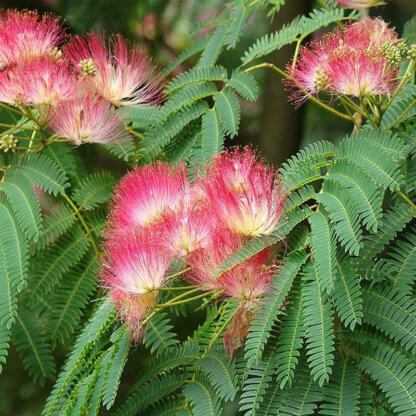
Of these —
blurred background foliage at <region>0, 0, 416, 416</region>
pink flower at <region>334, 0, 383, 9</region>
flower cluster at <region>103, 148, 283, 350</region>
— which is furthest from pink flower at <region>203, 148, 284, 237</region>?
blurred background foliage at <region>0, 0, 416, 416</region>

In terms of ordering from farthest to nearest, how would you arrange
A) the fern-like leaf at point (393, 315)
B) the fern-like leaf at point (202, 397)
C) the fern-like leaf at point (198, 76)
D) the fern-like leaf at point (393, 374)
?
1. the fern-like leaf at point (198, 76)
2. the fern-like leaf at point (202, 397)
3. the fern-like leaf at point (393, 315)
4. the fern-like leaf at point (393, 374)

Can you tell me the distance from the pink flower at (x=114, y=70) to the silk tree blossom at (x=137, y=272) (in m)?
0.78

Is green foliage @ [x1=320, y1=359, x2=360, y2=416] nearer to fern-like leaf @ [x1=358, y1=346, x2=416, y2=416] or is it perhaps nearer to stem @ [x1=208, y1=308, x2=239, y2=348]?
fern-like leaf @ [x1=358, y1=346, x2=416, y2=416]

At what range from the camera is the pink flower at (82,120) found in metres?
2.64

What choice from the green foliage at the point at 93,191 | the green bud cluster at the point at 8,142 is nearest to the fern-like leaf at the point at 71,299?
the green foliage at the point at 93,191

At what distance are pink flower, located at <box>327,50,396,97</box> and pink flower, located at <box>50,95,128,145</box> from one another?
807 mm

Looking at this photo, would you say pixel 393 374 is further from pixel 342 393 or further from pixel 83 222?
pixel 83 222

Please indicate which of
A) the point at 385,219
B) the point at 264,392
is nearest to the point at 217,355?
the point at 264,392

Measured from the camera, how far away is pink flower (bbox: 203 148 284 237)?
6.66 feet

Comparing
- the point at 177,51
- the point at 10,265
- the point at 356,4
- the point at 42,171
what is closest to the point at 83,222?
the point at 42,171

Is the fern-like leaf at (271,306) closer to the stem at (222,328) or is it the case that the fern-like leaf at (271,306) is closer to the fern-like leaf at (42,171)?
the stem at (222,328)

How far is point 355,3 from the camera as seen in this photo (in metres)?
3.15

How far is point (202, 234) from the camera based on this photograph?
2039 mm

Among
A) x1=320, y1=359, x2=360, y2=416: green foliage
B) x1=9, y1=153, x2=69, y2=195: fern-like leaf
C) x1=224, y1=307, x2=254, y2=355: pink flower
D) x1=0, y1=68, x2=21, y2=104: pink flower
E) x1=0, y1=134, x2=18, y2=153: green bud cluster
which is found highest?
x1=0, y1=68, x2=21, y2=104: pink flower
